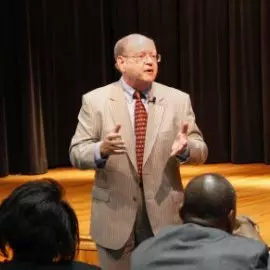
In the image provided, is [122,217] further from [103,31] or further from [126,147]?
[103,31]

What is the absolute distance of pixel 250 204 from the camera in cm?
529

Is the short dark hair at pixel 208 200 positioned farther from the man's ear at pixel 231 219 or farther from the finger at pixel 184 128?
the finger at pixel 184 128

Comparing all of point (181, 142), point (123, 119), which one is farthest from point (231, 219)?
point (123, 119)

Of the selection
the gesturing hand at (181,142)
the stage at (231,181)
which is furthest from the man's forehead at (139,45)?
the stage at (231,181)

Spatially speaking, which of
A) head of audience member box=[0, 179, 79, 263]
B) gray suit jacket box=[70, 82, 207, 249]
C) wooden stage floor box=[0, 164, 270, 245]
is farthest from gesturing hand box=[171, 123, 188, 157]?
wooden stage floor box=[0, 164, 270, 245]

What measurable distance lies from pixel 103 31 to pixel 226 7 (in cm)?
133

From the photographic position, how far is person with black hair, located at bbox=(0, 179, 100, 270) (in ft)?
5.71

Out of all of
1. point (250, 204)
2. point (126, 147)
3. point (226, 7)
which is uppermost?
point (226, 7)

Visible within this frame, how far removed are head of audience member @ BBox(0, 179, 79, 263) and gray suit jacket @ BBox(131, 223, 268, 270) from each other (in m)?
0.23

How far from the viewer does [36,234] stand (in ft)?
5.71

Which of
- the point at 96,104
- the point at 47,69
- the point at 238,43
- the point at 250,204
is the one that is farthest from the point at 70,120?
the point at 96,104

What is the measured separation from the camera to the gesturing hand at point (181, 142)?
2.67m

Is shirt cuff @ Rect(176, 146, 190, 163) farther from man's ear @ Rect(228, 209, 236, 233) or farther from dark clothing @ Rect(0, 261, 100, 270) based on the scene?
dark clothing @ Rect(0, 261, 100, 270)

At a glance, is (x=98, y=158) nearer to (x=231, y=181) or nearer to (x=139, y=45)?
(x=139, y=45)
